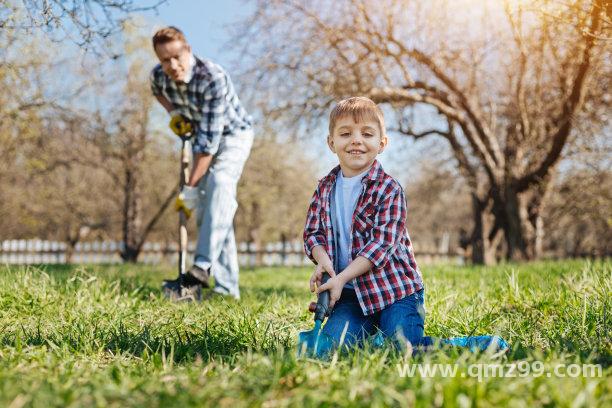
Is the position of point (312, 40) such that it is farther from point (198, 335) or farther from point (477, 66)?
point (198, 335)

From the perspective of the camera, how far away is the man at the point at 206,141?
172 inches

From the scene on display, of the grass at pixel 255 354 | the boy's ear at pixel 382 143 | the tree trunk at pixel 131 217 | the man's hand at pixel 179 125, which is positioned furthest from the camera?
the tree trunk at pixel 131 217

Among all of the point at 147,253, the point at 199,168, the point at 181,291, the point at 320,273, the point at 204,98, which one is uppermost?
the point at 204,98

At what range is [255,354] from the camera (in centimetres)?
188

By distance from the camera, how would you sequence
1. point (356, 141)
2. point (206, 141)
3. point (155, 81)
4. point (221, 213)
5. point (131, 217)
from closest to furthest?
point (356, 141), point (206, 141), point (221, 213), point (155, 81), point (131, 217)

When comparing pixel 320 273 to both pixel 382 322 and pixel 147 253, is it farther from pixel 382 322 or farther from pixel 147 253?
pixel 147 253

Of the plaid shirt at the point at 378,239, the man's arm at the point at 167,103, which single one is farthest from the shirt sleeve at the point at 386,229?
the man's arm at the point at 167,103

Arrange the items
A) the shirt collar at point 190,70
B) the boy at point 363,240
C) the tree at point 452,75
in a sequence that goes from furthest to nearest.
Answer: the tree at point 452,75 < the shirt collar at point 190,70 < the boy at point 363,240

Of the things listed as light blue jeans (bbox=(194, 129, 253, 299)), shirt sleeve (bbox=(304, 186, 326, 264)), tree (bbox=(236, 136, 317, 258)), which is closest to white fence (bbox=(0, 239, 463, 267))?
tree (bbox=(236, 136, 317, 258))

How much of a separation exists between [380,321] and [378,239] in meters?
0.38

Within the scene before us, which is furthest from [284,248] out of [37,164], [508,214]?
[508,214]

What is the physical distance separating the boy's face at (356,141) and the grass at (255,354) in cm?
87

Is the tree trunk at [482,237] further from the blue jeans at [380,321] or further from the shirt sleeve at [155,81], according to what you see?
the blue jeans at [380,321]

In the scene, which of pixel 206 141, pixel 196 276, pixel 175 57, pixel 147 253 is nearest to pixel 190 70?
pixel 175 57
